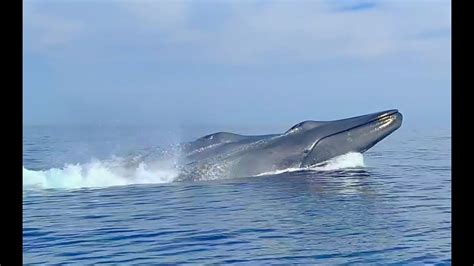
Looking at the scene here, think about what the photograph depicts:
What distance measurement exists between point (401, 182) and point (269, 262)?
26.7 ft

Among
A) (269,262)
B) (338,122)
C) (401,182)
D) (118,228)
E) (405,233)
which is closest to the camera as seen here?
(269,262)

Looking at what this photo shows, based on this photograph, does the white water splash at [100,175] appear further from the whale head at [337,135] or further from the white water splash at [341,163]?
the whale head at [337,135]

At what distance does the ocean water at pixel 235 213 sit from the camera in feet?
22.0

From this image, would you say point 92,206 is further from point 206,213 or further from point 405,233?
point 405,233

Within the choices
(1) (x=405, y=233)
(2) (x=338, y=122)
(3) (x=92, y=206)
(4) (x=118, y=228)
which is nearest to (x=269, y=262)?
(1) (x=405, y=233)

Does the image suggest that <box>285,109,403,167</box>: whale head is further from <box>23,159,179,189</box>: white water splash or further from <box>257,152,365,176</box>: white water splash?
<box>23,159,179,189</box>: white water splash

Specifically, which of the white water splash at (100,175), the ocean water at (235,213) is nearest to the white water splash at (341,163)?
the ocean water at (235,213)

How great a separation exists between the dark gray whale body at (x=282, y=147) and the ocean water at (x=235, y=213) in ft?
1.25

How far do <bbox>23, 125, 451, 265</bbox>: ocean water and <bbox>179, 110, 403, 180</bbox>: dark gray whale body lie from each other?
382mm

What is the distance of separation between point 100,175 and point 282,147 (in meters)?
4.21

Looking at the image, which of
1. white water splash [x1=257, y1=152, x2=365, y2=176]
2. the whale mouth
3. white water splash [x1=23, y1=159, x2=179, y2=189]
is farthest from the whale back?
white water splash [x1=23, y1=159, x2=179, y2=189]

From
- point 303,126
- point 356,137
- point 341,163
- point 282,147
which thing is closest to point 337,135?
point 356,137

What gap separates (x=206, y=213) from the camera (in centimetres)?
990

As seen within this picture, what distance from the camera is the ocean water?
22.0 feet
